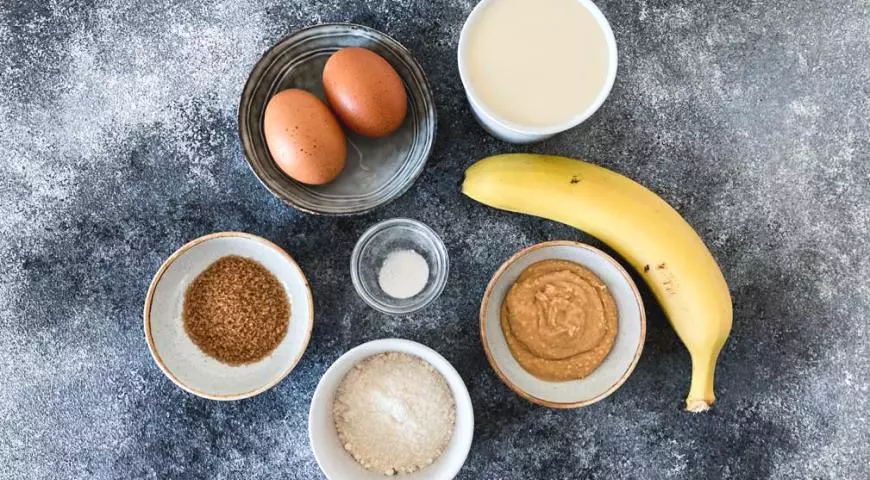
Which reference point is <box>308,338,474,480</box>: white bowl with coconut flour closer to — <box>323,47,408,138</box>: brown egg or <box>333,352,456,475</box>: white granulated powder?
<box>333,352,456,475</box>: white granulated powder

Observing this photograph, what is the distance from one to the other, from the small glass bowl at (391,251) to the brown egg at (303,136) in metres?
0.19

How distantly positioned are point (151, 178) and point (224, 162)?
0.51 ft

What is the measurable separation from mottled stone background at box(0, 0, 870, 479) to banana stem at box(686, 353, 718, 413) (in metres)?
0.08

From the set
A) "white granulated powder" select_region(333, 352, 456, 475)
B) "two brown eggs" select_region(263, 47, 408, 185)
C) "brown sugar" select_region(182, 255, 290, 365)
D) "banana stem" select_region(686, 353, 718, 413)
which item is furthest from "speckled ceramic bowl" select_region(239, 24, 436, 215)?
"banana stem" select_region(686, 353, 718, 413)

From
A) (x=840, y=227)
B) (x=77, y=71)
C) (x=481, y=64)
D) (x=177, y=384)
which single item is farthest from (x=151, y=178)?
(x=840, y=227)

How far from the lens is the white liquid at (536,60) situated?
1.15m

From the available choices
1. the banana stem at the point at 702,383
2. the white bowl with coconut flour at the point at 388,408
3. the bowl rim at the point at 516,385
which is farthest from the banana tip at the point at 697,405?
the white bowl with coconut flour at the point at 388,408

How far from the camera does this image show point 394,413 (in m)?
1.24

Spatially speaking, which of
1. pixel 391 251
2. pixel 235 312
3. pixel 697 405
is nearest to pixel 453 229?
pixel 391 251

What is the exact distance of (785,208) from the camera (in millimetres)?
1354

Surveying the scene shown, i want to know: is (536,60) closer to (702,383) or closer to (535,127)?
(535,127)

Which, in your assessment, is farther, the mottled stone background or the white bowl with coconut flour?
the mottled stone background

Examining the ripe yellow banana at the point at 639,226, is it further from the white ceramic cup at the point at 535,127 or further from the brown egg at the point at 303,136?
the brown egg at the point at 303,136

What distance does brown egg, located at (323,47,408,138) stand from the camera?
3.77 ft
